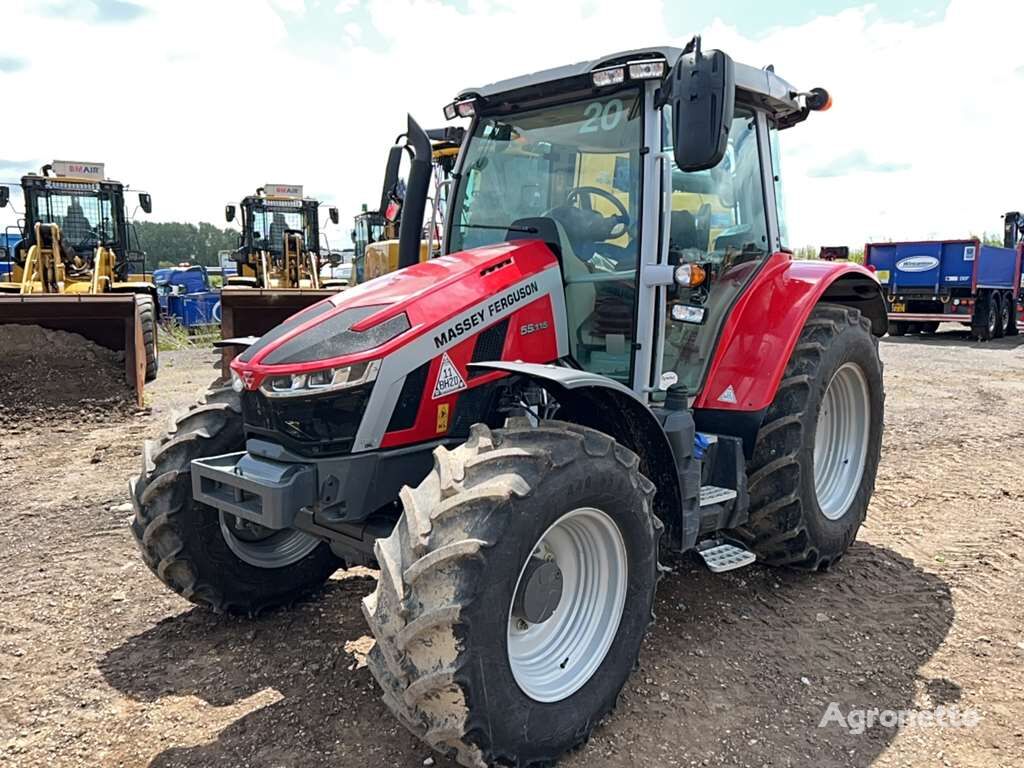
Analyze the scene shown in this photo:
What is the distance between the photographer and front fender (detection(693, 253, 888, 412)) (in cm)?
357

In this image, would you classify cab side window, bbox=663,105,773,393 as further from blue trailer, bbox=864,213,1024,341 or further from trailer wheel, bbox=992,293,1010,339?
trailer wheel, bbox=992,293,1010,339

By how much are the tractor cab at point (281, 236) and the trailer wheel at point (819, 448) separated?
1232cm

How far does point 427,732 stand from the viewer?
2.24m

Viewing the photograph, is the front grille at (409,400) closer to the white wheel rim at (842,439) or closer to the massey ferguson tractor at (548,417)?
the massey ferguson tractor at (548,417)

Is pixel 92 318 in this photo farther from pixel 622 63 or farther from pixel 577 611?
pixel 577 611

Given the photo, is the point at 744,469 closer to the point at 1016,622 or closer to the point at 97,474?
the point at 1016,622

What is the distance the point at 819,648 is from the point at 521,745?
1.59 meters

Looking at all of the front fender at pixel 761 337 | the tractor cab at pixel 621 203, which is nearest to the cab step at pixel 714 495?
the front fender at pixel 761 337

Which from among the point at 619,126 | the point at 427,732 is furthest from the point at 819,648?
the point at 619,126

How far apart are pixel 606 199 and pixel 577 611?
1722 millimetres

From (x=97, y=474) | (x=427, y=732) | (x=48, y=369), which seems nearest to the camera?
(x=427, y=732)

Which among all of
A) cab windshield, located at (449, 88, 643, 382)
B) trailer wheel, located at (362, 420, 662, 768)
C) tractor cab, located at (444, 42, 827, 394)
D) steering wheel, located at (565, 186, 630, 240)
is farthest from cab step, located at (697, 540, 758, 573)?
steering wheel, located at (565, 186, 630, 240)

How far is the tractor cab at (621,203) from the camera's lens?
3.27 meters

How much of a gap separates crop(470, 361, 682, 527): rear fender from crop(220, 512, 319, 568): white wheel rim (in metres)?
1.23
